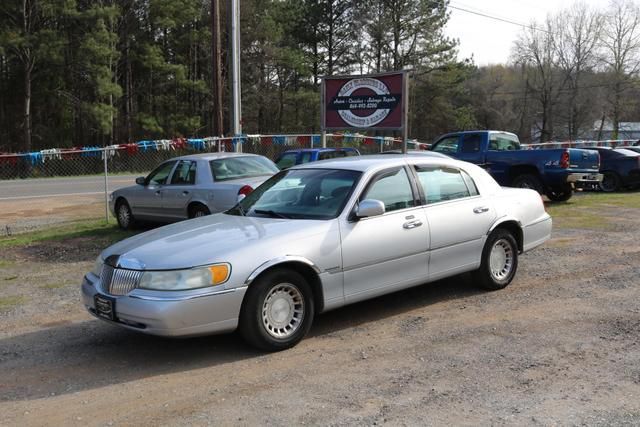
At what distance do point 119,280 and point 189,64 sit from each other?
44.9m

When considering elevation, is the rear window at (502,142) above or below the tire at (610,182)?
above

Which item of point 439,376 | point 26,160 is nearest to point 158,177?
point 439,376

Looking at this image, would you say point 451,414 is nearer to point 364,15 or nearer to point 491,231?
point 491,231

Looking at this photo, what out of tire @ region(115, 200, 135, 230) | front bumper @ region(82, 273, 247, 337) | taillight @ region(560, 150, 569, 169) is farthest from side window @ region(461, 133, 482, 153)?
front bumper @ region(82, 273, 247, 337)

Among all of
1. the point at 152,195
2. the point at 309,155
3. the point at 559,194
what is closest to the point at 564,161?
the point at 559,194

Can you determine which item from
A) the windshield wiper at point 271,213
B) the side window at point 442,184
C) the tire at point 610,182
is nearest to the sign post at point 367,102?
the side window at point 442,184

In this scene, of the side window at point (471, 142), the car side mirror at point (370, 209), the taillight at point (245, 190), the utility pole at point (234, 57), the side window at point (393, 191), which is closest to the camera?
the car side mirror at point (370, 209)

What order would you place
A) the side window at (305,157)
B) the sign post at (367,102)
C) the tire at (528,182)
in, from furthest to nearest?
the tire at (528,182)
the side window at (305,157)
the sign post at (367,102)

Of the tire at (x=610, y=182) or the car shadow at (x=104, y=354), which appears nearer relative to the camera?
the car shadow at (x=104, y=354)

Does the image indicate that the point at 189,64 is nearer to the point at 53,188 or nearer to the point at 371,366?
the point at 53,188

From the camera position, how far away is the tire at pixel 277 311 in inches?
188

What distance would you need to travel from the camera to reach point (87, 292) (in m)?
5.15

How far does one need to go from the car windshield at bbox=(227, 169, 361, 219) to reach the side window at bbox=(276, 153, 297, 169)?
757cm

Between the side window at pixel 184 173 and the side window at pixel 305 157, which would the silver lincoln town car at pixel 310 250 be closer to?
the side window at pixel 184 173
